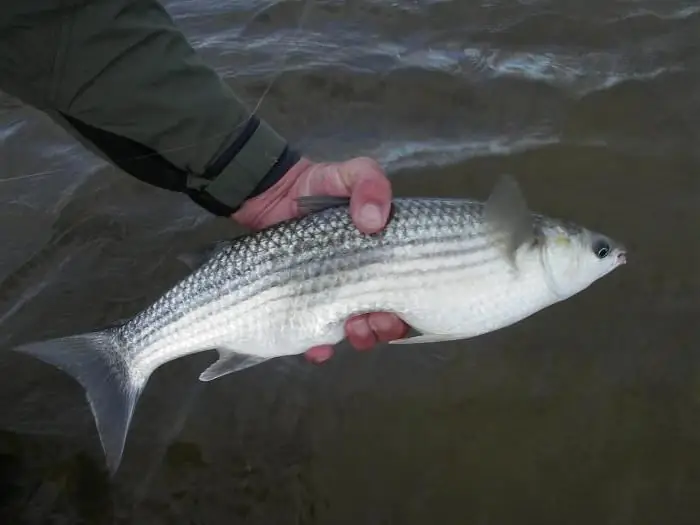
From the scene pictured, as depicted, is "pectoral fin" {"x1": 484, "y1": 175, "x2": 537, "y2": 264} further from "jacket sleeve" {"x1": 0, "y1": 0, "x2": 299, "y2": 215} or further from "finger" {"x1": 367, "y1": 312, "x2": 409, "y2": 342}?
"jacket sleeve" {"x1": 0, "y1": 0, "x2": 299, "y2": 215}

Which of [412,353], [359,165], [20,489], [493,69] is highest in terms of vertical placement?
[359,165]

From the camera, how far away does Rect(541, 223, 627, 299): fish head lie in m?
2.93

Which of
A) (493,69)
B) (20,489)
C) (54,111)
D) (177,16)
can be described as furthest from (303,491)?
(177,16)

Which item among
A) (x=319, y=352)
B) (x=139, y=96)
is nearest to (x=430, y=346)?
(x=319, y=352)

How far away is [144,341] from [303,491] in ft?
3.43

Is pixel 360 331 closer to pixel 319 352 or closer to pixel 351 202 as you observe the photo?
pixel 319 352

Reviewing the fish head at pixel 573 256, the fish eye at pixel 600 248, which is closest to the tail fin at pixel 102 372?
the fish head at pixel 573 256

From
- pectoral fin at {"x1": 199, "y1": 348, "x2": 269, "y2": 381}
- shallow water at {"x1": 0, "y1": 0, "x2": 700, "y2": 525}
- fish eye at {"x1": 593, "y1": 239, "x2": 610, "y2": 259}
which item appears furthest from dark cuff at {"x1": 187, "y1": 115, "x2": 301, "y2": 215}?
fish eye at {"x1": 593, "y1": 239, "x2": 610, "y2": 259}

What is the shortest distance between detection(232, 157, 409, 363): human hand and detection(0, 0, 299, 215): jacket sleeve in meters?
0.10

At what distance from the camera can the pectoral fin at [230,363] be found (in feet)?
10.4

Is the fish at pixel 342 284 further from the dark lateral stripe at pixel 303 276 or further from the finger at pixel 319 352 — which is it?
the finger at pixel 319 352

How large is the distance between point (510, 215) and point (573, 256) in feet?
1.00

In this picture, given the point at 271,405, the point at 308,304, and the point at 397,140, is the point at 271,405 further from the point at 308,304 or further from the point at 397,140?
the point at 397,140

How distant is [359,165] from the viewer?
10.9 feet
